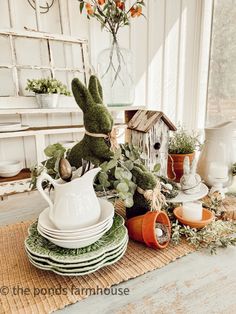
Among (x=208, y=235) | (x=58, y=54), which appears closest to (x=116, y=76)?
(x=58, y=54)

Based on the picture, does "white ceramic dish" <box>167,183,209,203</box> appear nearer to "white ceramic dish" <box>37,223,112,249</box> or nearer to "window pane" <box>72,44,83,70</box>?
"white ceramic dish" <box>37,223,112,249</box>

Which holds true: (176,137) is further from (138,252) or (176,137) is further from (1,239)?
(1,239)

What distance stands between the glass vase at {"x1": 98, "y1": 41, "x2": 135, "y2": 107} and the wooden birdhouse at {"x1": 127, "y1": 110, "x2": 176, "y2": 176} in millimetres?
907

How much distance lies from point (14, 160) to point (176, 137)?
129cm

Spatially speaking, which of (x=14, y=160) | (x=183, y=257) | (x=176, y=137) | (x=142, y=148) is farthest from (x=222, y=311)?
(x=14, y=160)

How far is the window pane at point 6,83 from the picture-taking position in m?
1.73

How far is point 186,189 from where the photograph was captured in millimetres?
860

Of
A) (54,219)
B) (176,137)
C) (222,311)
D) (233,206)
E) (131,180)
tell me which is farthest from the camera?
(176,137)

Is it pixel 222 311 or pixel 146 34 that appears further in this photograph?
pixel 146 34

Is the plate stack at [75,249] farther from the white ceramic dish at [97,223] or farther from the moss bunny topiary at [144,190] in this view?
the moss bunny topiary at [144,190]

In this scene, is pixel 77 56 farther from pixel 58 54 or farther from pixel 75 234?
pixel 75 234

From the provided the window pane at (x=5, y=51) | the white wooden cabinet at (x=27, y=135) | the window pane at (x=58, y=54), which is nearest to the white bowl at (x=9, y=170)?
the white wooden cabinet at (x=27, y=135)

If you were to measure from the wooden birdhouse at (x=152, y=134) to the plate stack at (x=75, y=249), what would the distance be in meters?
0.39

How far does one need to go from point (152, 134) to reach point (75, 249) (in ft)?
1.70
